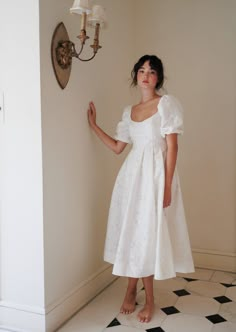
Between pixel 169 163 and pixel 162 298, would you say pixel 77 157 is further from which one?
pixel 162 298

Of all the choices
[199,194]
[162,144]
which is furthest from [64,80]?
[199,194]

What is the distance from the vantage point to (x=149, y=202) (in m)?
2.29

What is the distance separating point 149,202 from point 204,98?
4.11ft

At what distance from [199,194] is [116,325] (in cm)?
134

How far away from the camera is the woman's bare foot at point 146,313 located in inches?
92.4

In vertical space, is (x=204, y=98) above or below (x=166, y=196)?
above

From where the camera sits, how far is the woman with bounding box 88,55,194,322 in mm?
2277

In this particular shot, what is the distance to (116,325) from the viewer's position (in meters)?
2.30

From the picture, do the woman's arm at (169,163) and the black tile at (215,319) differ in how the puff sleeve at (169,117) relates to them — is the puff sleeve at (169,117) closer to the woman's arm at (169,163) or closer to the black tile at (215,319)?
the woman's arm at (169,163)

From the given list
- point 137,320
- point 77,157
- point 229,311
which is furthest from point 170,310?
point 77,157

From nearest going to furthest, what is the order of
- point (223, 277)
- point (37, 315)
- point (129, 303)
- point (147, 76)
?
1. point (37, 315)
2. point (147, 76)
3. point (129, 303)
4. point (223, 277)

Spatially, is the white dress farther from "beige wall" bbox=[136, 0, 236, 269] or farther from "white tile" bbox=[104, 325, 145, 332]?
"beige wall" bbox=[136, 0, 236, 269]

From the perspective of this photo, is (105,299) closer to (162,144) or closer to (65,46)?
(162,144)

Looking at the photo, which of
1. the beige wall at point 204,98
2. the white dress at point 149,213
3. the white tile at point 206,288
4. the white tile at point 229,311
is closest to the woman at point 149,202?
the white dress at point 149,213
